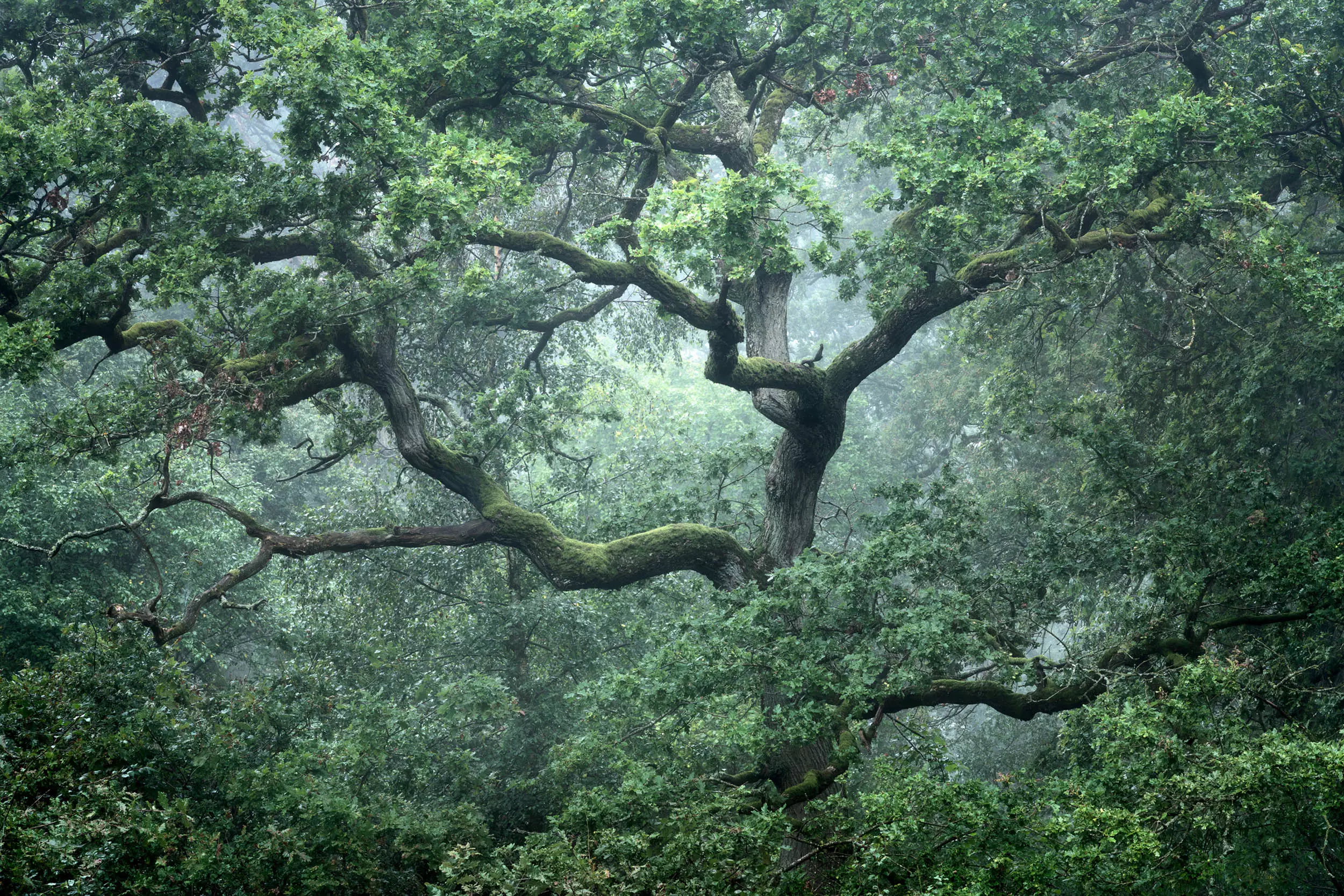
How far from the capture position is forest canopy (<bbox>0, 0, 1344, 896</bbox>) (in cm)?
536

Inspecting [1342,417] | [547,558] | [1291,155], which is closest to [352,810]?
[547,558]

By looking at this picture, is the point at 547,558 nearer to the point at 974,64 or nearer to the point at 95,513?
the point at 974,64

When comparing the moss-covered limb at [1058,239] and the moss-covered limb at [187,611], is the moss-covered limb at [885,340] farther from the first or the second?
the moss-covered limb at [187,611]

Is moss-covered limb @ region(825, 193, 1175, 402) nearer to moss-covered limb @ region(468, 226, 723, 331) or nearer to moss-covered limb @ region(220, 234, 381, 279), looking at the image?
moss-covered limb @ region(468, 226, 723, 331)

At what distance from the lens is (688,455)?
12508 mm

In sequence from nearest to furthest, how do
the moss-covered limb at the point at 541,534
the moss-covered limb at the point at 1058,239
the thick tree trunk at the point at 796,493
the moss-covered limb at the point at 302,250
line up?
the moss-covered limb at the point at 1058,239 < the moss-covered limb at the point at 302,250 < the moss-covered limb at the point at 541,534 < the thick tree trunk at the point at 796,493

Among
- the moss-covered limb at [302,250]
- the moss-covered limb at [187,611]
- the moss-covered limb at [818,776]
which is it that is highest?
the moss-covered limb at [302,250]

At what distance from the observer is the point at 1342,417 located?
356 inches

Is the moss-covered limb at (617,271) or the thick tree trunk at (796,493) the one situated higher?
the moss-covered limb at (617,271)

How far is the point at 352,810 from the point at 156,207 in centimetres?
474

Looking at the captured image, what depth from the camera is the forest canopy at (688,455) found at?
5355 mm

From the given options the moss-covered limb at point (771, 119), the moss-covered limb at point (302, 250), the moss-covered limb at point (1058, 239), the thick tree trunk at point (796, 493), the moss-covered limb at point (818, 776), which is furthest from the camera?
the moss-covered limb at point (771, 119)

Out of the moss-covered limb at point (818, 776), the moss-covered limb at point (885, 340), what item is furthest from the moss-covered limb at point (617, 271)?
the moss-covered limb at point (818, 776)

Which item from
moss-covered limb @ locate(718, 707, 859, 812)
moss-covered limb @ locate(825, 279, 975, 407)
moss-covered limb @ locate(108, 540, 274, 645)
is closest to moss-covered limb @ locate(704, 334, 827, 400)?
moss-covered limb @ locate(825, 279, 975, 407)
